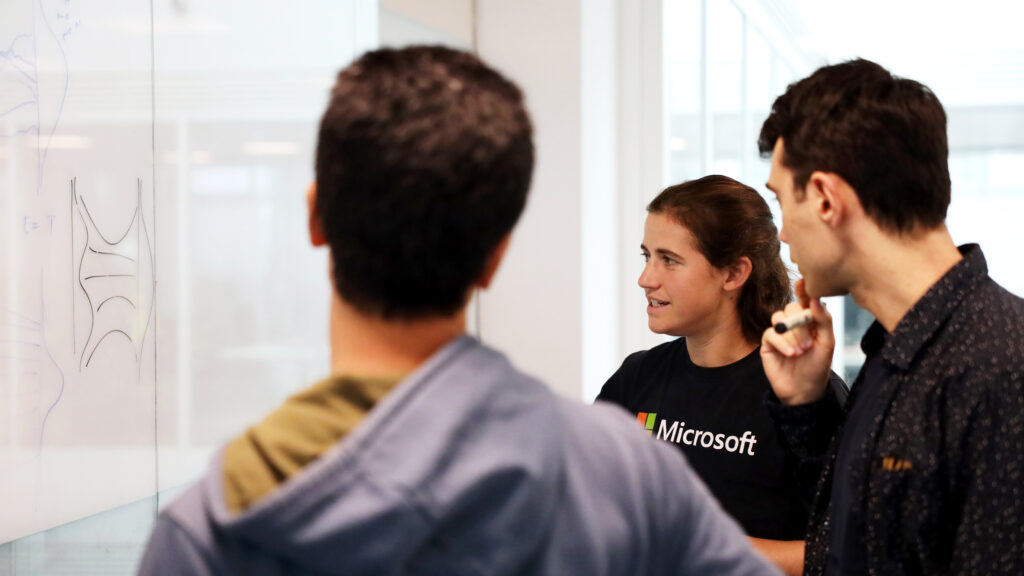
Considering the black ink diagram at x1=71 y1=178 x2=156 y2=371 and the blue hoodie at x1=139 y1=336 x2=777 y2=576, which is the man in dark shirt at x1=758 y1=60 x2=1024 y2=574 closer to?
the blue hoodie at x1=139 y1=336 x2=777 y2=576

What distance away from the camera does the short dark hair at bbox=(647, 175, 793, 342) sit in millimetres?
2090

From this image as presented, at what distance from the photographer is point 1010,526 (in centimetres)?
114

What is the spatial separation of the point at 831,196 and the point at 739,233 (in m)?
0.83

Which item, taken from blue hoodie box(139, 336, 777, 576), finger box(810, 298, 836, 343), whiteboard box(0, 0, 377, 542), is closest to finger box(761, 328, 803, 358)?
finger box(810, 298, 836, 343)

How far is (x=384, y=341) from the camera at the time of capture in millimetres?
763

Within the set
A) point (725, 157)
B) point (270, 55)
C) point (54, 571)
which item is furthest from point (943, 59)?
point (54, 571)

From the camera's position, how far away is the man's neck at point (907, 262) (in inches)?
50.2

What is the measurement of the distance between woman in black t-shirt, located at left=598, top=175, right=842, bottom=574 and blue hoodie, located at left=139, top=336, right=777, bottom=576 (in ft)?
3.59

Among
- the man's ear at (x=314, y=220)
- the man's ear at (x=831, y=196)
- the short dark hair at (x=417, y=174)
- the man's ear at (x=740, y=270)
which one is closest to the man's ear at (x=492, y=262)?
the short dark hair at (x=417, y=174)

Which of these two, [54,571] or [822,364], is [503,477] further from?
[54,571]

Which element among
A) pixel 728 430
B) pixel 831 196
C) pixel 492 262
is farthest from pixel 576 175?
pixel 492 262

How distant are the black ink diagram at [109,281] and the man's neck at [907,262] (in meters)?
1.45

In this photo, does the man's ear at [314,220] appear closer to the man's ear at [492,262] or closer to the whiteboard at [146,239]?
the man's ear at [492,262]

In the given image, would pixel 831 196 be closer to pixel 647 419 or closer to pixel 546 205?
pixel 647 419
